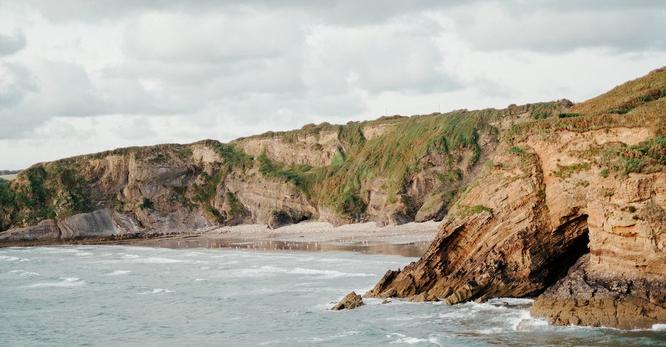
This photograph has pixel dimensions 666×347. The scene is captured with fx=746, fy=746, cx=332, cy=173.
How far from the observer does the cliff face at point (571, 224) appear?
21906 mm

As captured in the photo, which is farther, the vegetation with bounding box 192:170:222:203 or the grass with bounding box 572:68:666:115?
the vegetation with bounding box 192:170:222:203

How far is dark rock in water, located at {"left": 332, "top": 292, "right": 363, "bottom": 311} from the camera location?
2867cm

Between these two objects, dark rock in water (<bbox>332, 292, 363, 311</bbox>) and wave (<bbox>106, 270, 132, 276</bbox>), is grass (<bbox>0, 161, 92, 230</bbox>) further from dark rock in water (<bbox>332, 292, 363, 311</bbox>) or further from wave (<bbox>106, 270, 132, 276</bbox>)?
dark rock in water (<bbox>332, 292, 363, 311</bbox>)

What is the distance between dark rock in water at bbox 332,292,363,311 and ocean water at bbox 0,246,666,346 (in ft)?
1.24

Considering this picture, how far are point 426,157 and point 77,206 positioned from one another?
44.0 metres

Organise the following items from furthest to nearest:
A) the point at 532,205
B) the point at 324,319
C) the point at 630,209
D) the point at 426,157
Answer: the point at 426,157, the point at 324,319, the point at 532,205, the point at 630,209

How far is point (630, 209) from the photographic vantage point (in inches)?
868

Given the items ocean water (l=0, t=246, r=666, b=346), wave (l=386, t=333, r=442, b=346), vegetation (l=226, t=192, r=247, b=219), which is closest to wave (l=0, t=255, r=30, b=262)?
ocean water (l=0, t=246, r=666, b=346)

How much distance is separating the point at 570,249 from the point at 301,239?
140 feet

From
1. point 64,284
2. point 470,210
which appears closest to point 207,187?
point 64,284

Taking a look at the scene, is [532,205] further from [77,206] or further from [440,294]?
[77,206]

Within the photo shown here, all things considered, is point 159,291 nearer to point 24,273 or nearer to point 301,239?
point 24,273

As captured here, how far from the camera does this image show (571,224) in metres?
25.0

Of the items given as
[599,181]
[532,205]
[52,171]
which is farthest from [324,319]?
[52,171]
